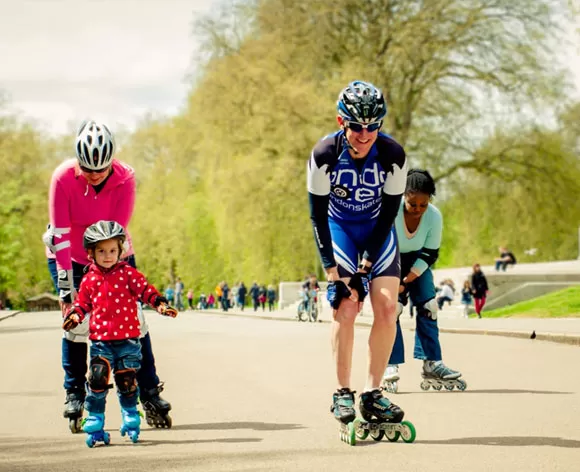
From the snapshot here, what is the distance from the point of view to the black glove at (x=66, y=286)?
7578mm

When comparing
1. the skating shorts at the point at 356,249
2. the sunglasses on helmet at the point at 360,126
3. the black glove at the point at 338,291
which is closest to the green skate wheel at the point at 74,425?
the black glove at the point at 338,291

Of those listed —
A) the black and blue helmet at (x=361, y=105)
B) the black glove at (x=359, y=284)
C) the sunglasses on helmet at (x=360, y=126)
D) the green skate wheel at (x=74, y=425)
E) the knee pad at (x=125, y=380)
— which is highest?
the black and blue helmet at (x=361, y=105)

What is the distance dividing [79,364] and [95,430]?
3.18ft

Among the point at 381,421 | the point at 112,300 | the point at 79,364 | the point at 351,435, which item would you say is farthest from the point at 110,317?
the point at 381,421

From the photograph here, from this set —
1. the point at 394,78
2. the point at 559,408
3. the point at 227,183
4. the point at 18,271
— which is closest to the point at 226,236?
the point at 227,183

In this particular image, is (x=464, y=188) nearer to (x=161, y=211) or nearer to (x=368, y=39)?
(x=368, y=39)

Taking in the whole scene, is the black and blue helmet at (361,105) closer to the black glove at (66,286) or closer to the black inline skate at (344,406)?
the black inline skate at (344,406)

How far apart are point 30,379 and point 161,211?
61.1 m

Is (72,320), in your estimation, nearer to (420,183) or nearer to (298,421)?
(298,421)

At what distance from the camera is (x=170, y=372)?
42.5 ft

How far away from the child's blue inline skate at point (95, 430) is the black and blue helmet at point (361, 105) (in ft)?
7.55

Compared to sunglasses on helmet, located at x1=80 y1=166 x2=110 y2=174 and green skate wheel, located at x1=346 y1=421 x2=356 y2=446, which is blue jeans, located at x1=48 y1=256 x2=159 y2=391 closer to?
sunglasses on helmet, located at x1=80 y1=166 x2=110 y2=174

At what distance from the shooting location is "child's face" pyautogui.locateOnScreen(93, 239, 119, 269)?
723 centimetres

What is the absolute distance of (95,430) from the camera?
699cm
